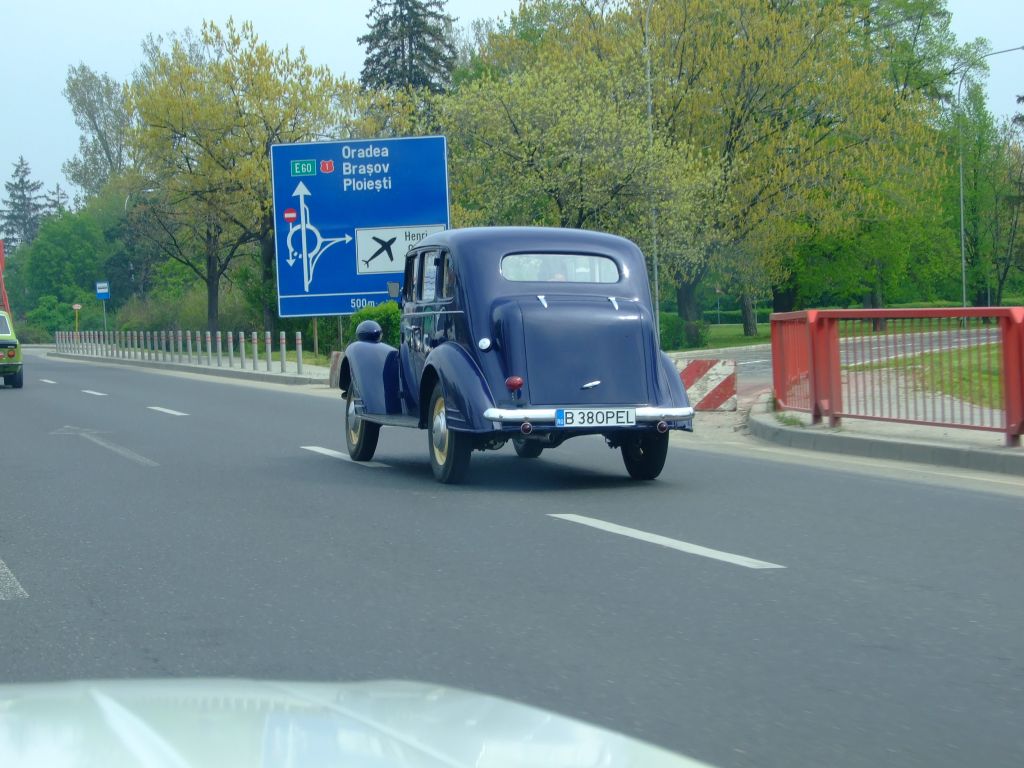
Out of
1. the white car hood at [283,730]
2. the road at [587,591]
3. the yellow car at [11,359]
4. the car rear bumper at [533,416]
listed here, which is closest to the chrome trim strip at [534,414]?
the car rear bumper at [533,416]

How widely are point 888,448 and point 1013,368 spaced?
5.08 ft

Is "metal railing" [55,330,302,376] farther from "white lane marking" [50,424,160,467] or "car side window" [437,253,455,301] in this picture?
"car side window" [437,253,455,301]

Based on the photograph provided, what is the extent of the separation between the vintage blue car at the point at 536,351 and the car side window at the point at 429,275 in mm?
12

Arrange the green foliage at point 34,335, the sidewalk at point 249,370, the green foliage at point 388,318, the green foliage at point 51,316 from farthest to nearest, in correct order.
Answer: the green foliage at point 51,316
the green foliage at point 34,335
the sidewalk at point 249,370
the green foliage at point 388,318

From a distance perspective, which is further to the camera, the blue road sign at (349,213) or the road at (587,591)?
the blue road sign at (349,213)

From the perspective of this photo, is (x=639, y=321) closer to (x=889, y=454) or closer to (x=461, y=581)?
(x=889, y=454)

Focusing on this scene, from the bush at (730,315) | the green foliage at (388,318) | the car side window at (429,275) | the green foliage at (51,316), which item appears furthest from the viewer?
the green foliage at (51,316)

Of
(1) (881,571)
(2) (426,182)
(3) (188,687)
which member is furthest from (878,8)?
(3) (188,687)

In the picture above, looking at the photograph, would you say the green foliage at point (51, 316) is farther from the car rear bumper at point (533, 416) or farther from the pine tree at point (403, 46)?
the car rear bumper at point (533, 416)

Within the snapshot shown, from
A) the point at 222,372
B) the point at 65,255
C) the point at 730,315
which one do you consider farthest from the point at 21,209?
the point at 222,372

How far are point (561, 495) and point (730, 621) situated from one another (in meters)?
4.48

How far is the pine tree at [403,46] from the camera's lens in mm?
72750

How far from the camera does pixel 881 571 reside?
22.9 feet

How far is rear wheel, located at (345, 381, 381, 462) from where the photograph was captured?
12727mm
